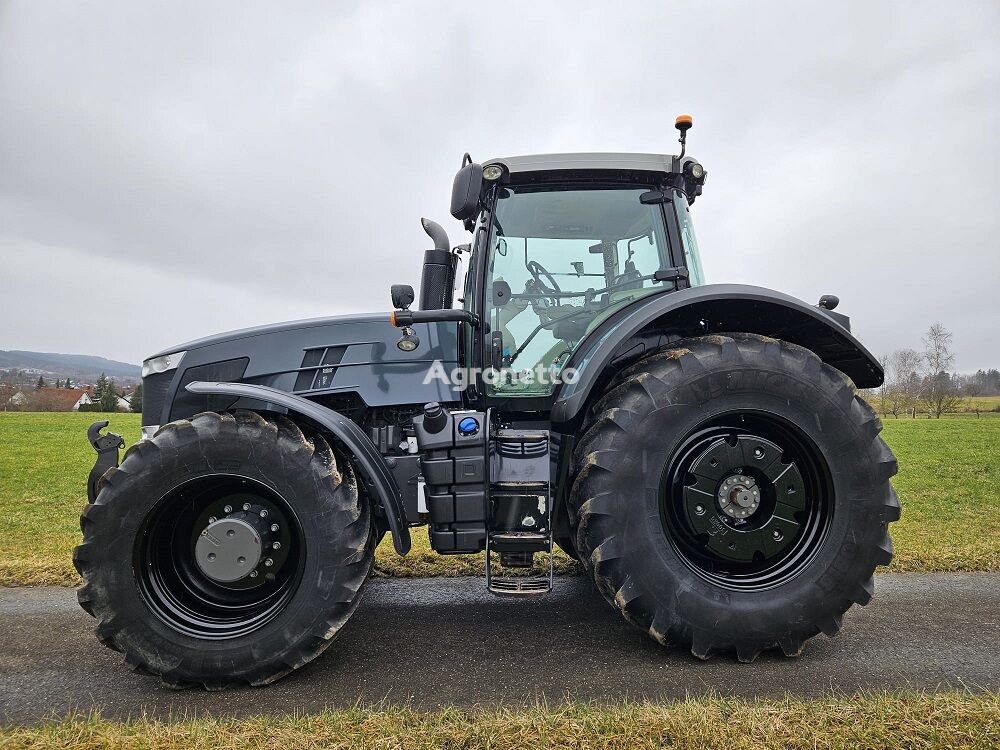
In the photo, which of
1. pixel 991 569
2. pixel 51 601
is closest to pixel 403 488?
pixel 51 601

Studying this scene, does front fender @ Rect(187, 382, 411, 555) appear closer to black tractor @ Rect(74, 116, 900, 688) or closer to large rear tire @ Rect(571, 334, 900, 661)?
black tractor @ Rect(74, 116, 900, 688)

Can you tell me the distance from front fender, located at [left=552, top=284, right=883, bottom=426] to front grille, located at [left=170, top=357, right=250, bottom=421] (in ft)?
5.79

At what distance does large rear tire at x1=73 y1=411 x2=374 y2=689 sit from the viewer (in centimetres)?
246

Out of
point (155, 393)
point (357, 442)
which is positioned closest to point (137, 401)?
point (155, 393)

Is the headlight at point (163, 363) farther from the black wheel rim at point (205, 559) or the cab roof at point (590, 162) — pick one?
the cab roof at point (590, 162)

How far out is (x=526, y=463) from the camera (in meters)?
2.79

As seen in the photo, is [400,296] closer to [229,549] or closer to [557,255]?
[557,255]

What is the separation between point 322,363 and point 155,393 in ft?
3.33

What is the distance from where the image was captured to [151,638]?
8.08 ft

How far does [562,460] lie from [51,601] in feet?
10.6

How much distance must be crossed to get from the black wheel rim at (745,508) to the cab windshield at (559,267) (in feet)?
2.83

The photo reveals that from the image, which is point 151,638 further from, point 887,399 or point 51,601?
point 887,399

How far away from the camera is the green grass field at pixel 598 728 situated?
1.92 meters

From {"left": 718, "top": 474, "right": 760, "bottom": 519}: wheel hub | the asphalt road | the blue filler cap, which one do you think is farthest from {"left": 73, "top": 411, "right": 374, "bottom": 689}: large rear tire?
{"left": 718, "top": 474, "right": 760, "bottom": 519}: wheel hub
